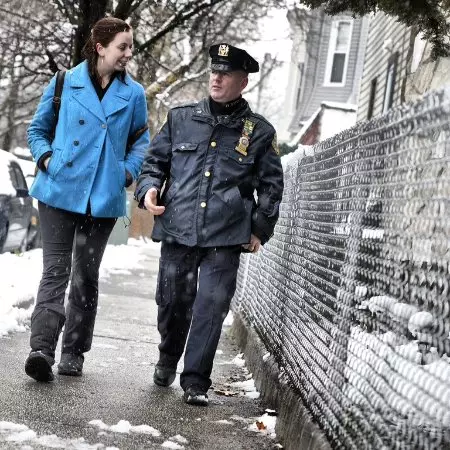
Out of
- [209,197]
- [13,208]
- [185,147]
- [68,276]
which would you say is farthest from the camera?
[13,208]

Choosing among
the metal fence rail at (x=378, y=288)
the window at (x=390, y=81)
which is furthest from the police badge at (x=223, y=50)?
the window at (x=390, y=81)

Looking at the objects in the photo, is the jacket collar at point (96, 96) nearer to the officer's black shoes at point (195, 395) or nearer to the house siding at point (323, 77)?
the officer's black shoes at point (195, 395)

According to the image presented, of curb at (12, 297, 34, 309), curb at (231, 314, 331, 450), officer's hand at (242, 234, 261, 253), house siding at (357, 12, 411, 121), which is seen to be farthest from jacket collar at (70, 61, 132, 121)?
house siding at (357, 12, 411, 121)

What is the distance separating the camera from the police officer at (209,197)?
15.9ft

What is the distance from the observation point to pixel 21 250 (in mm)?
15695

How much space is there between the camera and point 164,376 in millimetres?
5223

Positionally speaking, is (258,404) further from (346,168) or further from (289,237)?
(346,168)

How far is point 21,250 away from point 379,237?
13.2m

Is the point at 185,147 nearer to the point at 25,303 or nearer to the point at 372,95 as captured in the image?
the point at 25,303

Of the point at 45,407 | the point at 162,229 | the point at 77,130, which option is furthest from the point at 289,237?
the point at 45,407

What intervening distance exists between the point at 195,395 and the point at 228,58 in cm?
186

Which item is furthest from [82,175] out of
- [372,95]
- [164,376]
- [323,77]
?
[323,77]

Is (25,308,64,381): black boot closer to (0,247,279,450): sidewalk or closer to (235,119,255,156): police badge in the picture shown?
(0,247,279,450): sidewalk

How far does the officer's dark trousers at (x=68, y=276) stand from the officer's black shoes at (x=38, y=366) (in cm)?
9
